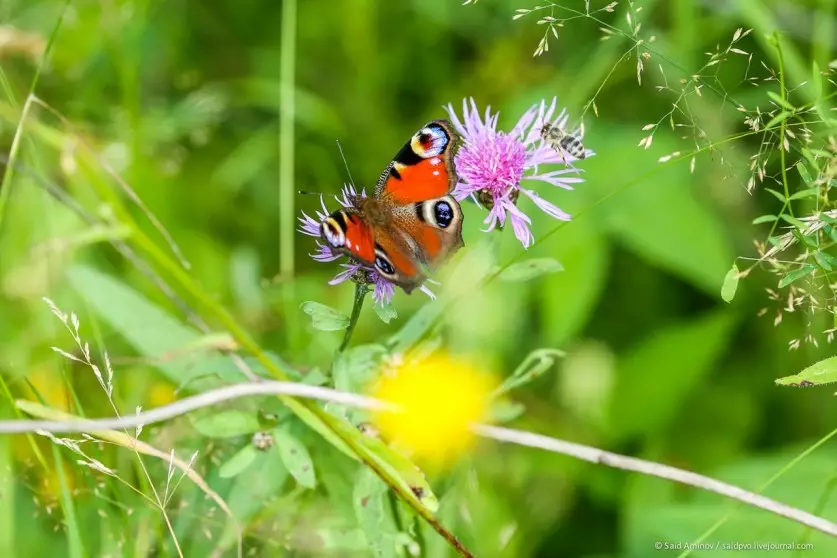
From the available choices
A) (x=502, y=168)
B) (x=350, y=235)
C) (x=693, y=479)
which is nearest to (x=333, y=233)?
(x=350, y=235)

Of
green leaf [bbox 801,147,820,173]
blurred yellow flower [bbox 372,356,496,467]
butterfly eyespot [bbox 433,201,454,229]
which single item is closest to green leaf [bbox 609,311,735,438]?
blurred yellow flower [bbox 372,356,496,467]

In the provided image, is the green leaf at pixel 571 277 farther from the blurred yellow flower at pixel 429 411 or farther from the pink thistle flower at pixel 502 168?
the pink thistle flower at pixel 502 168

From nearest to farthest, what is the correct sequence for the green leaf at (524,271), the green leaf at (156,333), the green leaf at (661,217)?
the green leaf at (524,271)
the green leaf at (156,333)
the green leaf at (661,217)

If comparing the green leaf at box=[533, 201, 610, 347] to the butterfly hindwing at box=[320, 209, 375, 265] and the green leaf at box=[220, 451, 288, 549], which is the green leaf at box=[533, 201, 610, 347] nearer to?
the green leaf at box=[220, 451, 288, 549]

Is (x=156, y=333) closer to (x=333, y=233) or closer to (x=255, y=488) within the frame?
(x=255, y=488)

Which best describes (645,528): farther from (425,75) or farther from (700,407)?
(425,75)

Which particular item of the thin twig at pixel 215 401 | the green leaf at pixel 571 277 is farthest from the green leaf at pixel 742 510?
the thin twig at pixel 215 401
